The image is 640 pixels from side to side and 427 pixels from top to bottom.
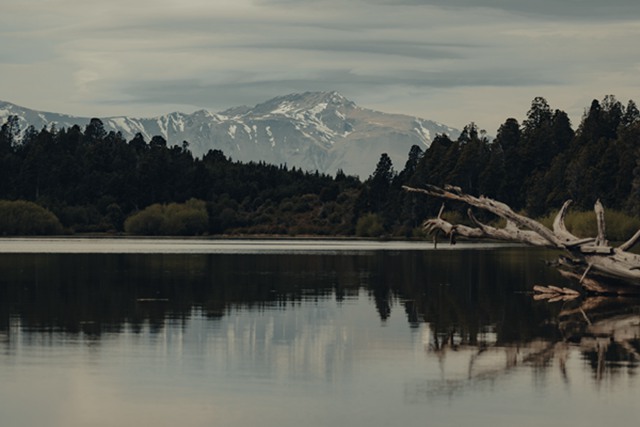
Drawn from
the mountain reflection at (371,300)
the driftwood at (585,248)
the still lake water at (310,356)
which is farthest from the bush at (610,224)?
the driftwood at (585,248)

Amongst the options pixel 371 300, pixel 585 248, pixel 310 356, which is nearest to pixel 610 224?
pixel 371 300

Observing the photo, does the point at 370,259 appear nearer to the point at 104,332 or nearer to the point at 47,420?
the point at 104,332

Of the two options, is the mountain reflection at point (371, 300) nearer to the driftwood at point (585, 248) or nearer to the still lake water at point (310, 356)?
the still lake water at point (310, 356)

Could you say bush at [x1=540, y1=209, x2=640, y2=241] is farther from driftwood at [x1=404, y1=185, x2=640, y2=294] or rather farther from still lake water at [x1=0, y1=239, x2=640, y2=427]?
driftwood at [x1=404, y1=185, x2=640, y2=294]

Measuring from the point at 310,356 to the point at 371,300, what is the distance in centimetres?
1927

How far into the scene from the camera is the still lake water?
23516 millimetres

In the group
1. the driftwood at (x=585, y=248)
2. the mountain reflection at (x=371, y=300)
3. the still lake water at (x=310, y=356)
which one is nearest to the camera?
the still lake water at (x=310, y=356)

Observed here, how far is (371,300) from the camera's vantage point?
50.9 meters

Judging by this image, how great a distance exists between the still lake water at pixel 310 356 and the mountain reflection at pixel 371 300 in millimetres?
105

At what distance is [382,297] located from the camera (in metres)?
52.7

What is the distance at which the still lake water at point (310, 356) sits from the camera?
926 inches

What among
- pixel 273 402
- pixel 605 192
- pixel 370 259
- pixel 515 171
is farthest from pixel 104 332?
pixel 515 171

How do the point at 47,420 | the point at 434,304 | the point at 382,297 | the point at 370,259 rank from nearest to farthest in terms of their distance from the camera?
the point at 47,420 → the point at 434,304 → the point at 382,297 → the point at 370,259

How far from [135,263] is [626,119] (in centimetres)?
12675
